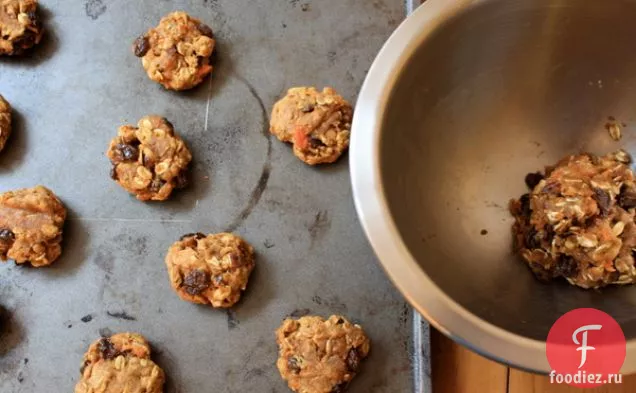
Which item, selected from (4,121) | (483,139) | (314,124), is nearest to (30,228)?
(4,121)

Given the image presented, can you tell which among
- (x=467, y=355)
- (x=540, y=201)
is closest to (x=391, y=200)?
(x=540, y=201)

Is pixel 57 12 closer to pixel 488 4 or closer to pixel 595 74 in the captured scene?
pixel 488 4

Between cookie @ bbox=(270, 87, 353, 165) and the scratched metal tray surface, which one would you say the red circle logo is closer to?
the scratched metal tray surface

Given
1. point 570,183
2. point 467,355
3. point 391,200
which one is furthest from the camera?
point 467,355

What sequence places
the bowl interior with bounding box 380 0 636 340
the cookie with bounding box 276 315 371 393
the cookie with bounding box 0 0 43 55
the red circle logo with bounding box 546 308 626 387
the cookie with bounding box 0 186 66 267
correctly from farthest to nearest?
the cookie with bounding box 0 0 43 55 → the cookie with bounding box 0 186 66 267 → the cookie with bounding box 276 315 371 393 → the bowl interior with bounding box 380 0 636 340 → the red circle logo with bounding box 546 308 626 387

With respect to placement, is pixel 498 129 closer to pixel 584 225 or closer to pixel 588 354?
pixel 584 225

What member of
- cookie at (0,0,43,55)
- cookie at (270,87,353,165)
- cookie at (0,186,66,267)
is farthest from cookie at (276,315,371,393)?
cookie at (0,0,43,55)
